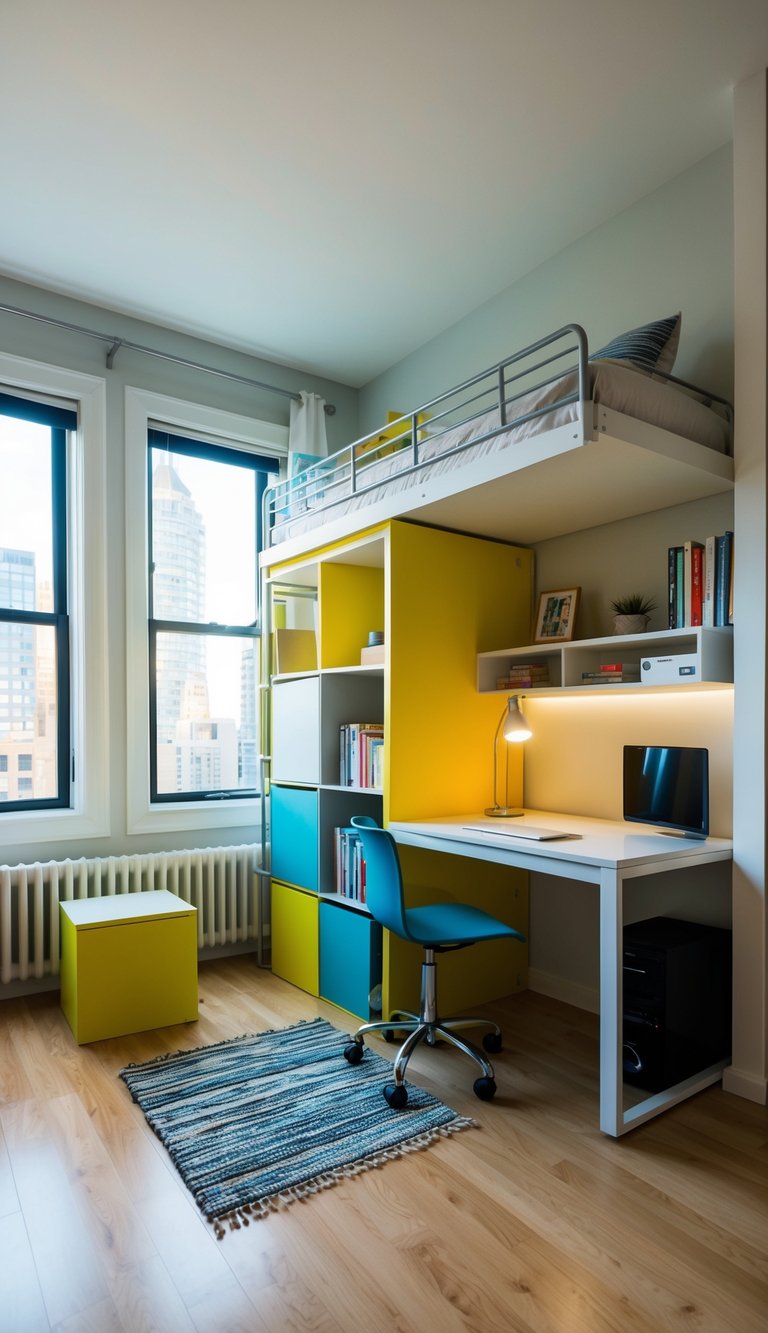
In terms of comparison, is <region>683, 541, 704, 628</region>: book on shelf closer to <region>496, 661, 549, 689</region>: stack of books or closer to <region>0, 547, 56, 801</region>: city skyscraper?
<region>496, 661, 549, 689</region>: stack of books

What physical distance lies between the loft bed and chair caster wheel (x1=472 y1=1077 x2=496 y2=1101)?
1.85 m

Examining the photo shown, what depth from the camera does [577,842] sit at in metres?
2.42

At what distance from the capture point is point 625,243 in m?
2.99

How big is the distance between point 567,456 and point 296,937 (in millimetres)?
2359

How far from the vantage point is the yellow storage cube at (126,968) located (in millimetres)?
2820

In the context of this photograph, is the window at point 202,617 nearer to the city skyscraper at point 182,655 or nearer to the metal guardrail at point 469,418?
the city skyscraper at point 182,655

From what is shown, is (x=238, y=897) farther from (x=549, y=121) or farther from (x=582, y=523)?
(x=549, y=121)

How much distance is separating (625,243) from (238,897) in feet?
11.2

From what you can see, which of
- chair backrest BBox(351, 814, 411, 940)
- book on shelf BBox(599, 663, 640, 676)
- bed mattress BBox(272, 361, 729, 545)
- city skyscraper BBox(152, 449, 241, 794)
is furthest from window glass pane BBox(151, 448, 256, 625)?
book on shelf BBox(599, 663, 640, 676)

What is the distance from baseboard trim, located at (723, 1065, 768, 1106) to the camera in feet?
7.52

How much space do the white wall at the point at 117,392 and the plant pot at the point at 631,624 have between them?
2185mm

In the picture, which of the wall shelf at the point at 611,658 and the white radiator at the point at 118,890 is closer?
the wall shelf at the point at 611,658

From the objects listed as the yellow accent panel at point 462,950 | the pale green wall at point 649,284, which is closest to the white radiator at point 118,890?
the yellow accent panel at point 462,950

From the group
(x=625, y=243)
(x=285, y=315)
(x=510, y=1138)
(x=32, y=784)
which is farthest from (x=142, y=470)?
(x=510, y=1138)
